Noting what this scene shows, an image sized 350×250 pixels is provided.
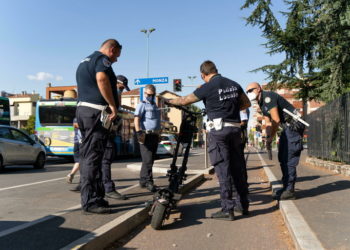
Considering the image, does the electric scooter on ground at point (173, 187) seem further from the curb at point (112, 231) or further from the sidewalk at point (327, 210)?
the sidewalk at point (327, 210)

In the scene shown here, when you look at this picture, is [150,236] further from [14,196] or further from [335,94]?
[335,94]

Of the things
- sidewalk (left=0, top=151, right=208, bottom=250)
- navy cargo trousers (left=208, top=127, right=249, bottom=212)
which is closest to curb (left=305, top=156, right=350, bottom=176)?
navy cargo trousers (left=208, top=127, right=249, bottom=212)

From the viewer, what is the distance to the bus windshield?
57.1ft

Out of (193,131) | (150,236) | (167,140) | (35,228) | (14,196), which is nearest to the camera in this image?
(35,228)

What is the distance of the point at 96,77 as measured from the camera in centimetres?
429

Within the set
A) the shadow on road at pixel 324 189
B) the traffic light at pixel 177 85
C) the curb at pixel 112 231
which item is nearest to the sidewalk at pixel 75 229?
the curb at pixel 112 231

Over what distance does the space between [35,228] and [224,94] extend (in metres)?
2.70

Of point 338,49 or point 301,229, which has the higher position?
point 338,49

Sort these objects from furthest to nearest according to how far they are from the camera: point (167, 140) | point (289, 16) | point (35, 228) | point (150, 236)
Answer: point (167, 140), point (289, 16), point (150, 236), point (35, 228)

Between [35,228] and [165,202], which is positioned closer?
[35,228]

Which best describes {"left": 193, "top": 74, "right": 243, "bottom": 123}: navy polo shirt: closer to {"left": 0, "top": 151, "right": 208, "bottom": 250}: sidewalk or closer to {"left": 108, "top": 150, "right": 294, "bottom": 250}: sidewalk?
{"left": 108, "top": 150, "right": 294, "bottom": 250}: sidewalk

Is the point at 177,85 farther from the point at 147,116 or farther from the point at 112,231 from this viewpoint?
the point at 112,231

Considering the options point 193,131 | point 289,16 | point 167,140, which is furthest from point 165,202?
point 167,140

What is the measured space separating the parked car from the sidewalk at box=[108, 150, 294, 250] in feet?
27.2
